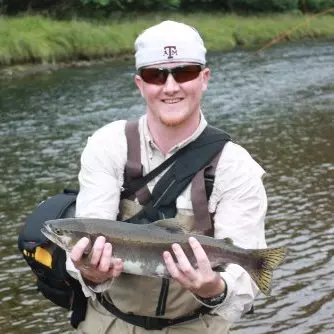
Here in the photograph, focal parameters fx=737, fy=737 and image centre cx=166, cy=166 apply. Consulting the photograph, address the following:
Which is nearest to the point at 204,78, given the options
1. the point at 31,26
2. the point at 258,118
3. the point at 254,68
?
the point at 258,118

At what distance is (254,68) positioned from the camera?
31.1m

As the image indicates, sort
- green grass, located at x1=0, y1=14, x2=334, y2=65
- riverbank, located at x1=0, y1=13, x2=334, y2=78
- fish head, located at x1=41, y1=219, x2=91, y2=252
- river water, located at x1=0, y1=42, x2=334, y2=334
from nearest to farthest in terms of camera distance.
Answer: fish head, located at x1=41, y1=219, x2=91, y2=252
river water, located at x1=0, y1=42, x2=334, y2=334
riverbank, located at x1=0, y1=13, x2=334, y2=78
green grass, located at x1=0, y1=14, x2=334, y2=65

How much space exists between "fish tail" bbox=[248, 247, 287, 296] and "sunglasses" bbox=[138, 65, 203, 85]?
0.90 m

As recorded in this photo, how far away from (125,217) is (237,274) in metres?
0.62

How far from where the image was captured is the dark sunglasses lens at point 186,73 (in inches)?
140

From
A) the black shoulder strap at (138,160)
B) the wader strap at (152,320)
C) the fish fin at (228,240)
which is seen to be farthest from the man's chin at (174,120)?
the wader strap at (152,320)

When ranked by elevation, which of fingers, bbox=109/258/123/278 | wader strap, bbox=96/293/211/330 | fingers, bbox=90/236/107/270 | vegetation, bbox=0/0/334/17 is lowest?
vegetation, bbox=0/0/334/17

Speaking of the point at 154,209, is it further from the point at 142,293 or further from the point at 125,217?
the point at 142,293

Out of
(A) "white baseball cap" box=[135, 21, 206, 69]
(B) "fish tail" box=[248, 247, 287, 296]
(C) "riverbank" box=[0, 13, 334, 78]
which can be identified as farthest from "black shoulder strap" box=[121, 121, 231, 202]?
(C) "riverbank" box=[0, 13, 334, 78]

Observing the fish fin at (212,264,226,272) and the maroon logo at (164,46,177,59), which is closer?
the fish fin at (212,264,226,272)

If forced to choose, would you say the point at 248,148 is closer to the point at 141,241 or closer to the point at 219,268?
the point at 219,268

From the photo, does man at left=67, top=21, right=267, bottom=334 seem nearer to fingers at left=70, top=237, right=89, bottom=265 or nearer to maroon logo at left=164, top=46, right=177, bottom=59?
maroon logo at left=164, top=46, right=177, bottom=59

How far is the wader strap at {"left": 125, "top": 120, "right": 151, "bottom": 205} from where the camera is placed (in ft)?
11.6

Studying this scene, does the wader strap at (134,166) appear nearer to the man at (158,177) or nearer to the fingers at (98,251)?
the man at (158,177)
